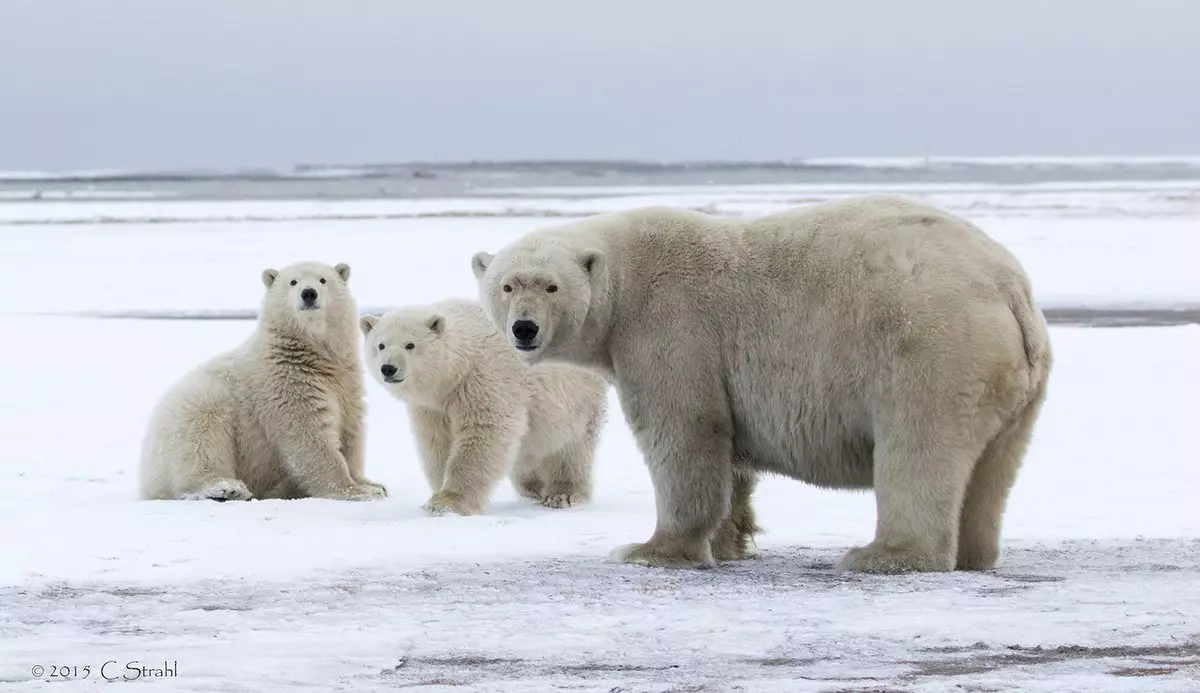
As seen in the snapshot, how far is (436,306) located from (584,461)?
1174mm

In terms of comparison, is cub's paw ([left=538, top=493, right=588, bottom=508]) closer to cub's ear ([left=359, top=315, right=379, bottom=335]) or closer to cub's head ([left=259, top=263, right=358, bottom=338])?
cub's ear ([left=359, top=315, right=379, bottom=335])

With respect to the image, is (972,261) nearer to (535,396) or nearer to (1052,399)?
(535,396)

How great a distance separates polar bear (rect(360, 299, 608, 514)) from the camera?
788cm

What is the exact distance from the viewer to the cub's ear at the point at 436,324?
8.07 metres

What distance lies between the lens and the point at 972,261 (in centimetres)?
549

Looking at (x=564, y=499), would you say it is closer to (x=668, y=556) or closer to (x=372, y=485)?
(x=372, y=485)

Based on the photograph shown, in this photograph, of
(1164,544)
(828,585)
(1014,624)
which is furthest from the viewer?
(1164,544)

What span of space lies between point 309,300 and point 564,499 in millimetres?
1831

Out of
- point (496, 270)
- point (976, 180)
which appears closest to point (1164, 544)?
point (496, 270)

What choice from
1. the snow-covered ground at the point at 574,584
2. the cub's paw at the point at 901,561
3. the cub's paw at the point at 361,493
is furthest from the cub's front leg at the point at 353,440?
the cub's paw at the point at 901,561

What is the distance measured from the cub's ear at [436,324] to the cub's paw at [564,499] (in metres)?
1.12

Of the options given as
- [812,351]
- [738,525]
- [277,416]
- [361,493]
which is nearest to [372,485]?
[361,493]

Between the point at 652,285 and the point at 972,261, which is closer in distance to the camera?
the point at 972,261

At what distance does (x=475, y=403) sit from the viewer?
795 cm
